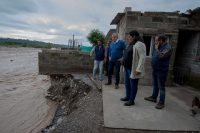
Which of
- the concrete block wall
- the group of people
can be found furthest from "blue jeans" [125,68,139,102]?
the concrete block wall

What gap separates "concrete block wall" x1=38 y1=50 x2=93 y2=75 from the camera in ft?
39.7

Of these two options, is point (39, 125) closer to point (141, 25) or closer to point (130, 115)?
point (130, 115)

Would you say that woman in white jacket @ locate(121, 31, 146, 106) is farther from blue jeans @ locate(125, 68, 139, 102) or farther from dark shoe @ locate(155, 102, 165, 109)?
dark shoe @ locate(155, 102, 165, 109)

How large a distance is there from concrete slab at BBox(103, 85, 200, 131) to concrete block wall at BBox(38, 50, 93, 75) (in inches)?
269

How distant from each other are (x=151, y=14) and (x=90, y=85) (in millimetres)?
3488

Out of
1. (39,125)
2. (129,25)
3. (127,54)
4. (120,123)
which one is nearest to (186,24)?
(129,25)

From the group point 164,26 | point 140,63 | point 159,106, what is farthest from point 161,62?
point 164,26

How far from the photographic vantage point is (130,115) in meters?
4.11

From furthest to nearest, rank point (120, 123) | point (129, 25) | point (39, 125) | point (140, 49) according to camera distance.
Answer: point (129, 25), point (39, 125), point (140, 49), point (120, 123)

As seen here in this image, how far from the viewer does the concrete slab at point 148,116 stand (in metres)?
3.67

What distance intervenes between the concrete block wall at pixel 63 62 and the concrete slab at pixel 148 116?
683 centimetres

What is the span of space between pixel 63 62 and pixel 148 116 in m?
8.79

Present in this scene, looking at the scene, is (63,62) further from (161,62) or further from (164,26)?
(161,62)

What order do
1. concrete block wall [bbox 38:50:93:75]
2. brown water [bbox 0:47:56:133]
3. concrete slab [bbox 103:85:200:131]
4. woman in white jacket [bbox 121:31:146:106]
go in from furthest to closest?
concrete block wall [bbox 38:50:93:75] < brown water [bbox 0:47:56:133] < woman in white jacket [bbox 121:31:146:106] < concrete slab [bbox 103:85:200:131]
